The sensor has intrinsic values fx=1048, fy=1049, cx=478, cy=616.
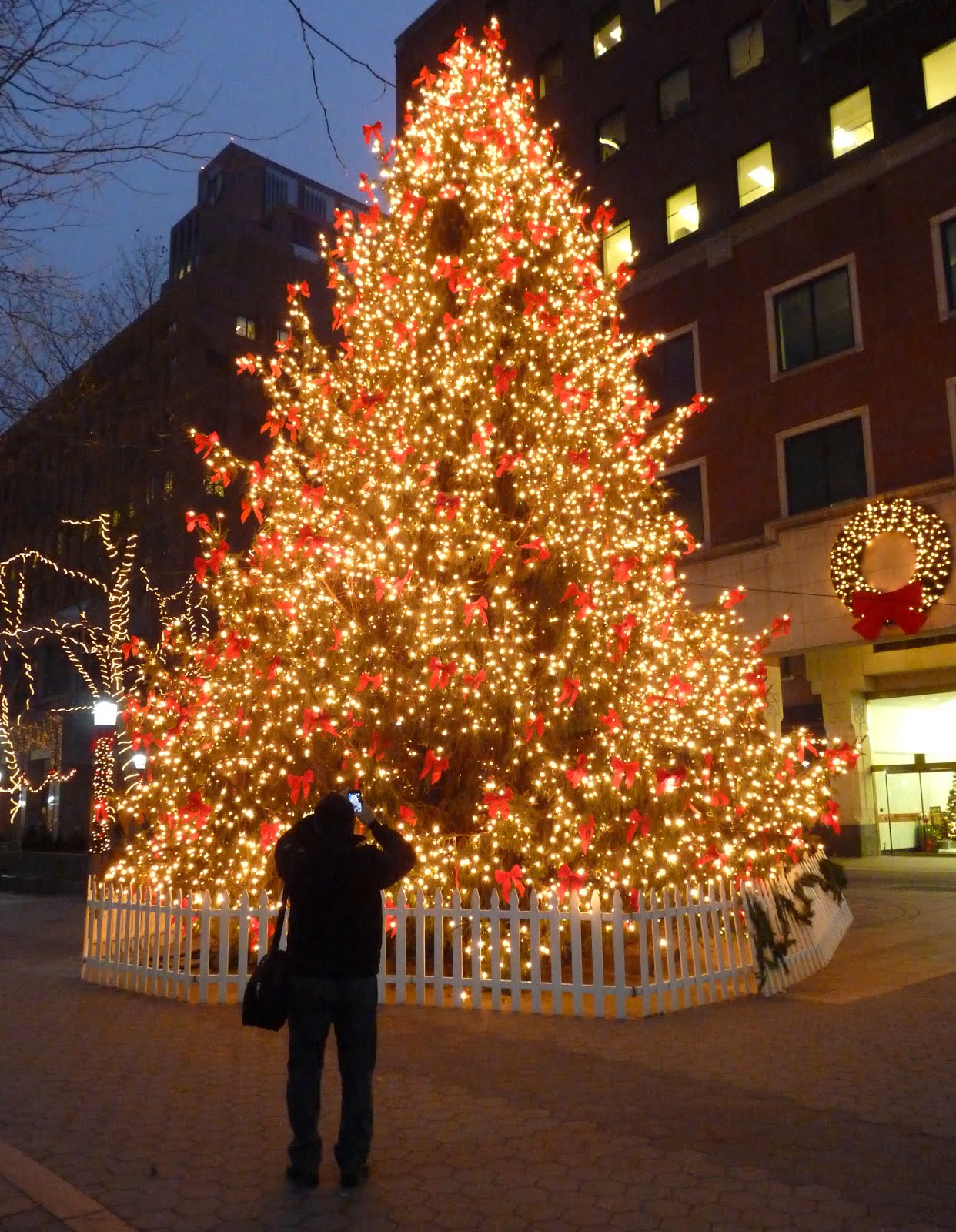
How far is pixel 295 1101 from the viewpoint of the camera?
4773mm

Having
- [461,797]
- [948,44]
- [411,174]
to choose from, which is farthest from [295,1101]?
[948,44]

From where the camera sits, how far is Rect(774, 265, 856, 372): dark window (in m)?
23.7

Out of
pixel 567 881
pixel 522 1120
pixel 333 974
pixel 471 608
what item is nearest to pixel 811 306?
pixel 471 608

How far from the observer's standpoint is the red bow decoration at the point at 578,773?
9523 millimetres

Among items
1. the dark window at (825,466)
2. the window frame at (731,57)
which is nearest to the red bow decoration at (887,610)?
the dark window at (825,466)

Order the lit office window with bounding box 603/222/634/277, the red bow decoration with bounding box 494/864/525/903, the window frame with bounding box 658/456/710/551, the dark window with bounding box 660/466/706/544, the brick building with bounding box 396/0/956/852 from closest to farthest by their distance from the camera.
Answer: the red bow decoration with bounding box 494/864/525/903, the brick building with bounding box 396/0/956/852, the window frame with bounding box 658/456/710/551, the dark window with bounding box 660/466/706/544, the lit office window with bounding box 603/222/634/277

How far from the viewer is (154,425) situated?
24.8 m

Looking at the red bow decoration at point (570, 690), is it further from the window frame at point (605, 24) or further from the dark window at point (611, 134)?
the window frame at point (605, 24)

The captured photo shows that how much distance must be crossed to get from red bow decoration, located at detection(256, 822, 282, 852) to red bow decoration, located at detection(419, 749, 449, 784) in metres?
1.52

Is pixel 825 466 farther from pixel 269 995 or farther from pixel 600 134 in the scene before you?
pixel 269 995

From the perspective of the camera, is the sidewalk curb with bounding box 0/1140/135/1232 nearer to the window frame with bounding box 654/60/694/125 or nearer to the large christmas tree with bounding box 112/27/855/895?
the large christmas tree with bounding box 112/27/855/895

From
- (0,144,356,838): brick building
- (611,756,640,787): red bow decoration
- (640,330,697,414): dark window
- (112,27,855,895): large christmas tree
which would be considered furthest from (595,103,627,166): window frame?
(611,756,640,787): red bow decoration

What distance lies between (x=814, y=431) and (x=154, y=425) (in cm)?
1537

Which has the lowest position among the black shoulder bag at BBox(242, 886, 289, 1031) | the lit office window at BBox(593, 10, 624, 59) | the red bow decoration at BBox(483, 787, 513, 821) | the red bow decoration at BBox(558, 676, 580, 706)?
the black shoulder bag at BBox(242, 886, 289, 1031)
